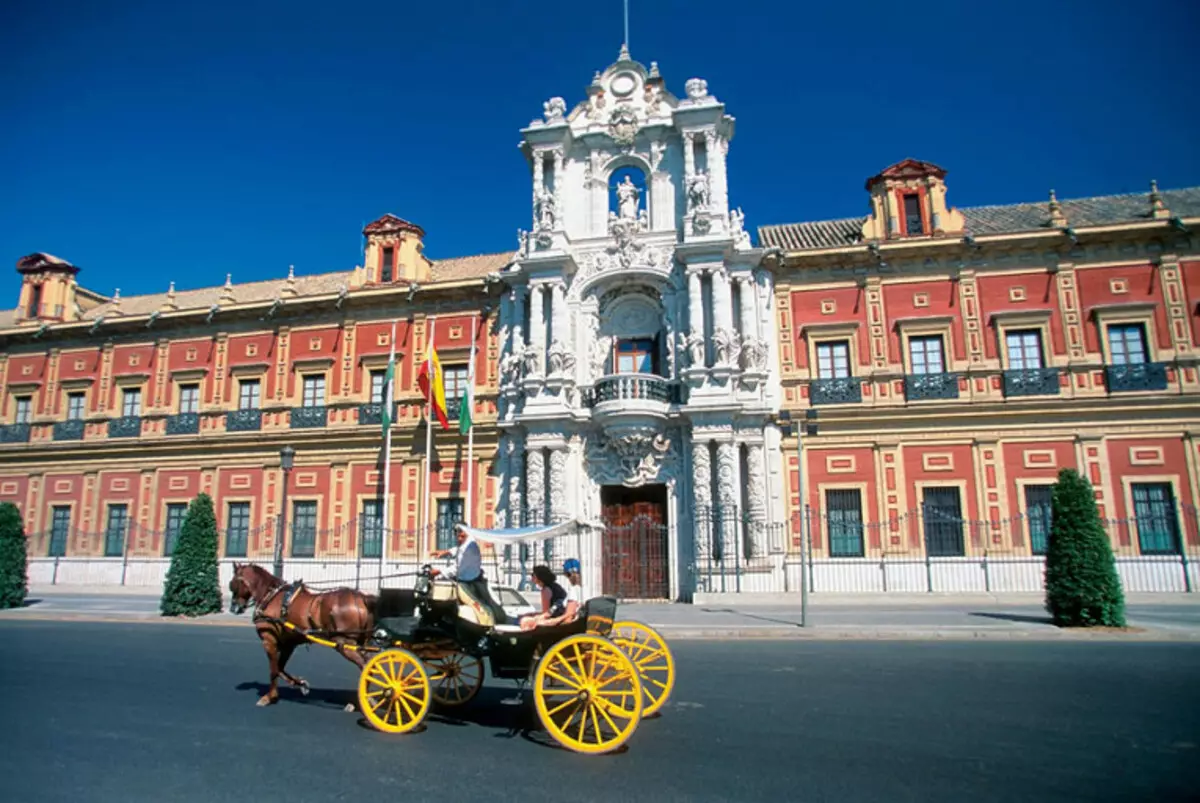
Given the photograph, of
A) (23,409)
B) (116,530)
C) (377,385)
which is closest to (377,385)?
(377,385)

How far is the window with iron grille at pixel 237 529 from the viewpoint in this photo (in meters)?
23.5

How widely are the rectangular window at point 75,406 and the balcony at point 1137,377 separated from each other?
33.2m

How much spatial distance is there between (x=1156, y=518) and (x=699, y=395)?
11668mm

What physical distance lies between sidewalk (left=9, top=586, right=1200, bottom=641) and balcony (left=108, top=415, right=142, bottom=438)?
21.2ft

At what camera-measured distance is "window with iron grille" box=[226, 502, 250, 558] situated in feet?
77.1

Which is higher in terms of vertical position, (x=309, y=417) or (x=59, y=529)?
(x=309, y=417)

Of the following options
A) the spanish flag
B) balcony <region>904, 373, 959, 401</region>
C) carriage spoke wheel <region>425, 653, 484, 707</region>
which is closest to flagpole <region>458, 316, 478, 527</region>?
the spanish flag

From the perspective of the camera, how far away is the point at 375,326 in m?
24.1

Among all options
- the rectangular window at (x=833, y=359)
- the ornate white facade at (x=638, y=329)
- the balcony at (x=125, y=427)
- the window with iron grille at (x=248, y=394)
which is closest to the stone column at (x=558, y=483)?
the ornate white facade at (x=638, y=329)

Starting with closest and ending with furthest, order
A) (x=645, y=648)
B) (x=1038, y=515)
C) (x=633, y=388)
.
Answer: (x=645, y=648)
(x=1038, y=515)
(x=633, y=388)

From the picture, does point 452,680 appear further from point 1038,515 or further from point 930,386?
point 1038,515

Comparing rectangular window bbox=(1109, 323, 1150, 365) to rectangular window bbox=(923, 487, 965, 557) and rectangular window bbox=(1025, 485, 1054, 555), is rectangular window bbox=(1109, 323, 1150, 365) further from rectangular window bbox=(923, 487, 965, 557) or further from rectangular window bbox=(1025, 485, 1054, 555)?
rectangular window bbox=(923, 487, 965, 557)

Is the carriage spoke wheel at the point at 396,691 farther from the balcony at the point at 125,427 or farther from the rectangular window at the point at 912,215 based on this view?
the balcony at the point at 125,427

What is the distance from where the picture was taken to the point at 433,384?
21.1 meters
